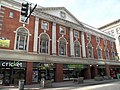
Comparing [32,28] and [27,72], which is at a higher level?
[32,28]

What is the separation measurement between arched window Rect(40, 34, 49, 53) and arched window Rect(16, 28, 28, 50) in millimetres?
2844

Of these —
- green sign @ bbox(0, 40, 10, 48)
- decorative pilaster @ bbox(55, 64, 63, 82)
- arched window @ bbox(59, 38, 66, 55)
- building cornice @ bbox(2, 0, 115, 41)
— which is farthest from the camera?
arched window @ bbox(59, 38, 66, 55)

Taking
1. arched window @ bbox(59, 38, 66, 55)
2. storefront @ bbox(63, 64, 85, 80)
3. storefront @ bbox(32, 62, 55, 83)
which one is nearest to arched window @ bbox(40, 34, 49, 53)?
storefront @ bbox(32, 62, 55, 83)

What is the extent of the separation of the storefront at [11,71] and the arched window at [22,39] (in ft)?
8.44

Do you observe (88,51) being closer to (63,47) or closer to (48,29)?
(63,47)

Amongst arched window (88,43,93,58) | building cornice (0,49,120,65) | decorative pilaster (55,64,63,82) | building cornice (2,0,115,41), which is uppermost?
building cornice (2,0,115,41)

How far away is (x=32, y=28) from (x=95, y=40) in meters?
18.4

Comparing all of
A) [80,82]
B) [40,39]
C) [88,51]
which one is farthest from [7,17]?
[88,51]

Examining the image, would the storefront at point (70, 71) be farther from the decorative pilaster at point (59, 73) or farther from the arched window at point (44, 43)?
the arched window at point (44, 43)

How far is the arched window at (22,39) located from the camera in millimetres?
19266

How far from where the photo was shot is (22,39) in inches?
781

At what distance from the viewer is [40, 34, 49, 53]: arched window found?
2175 centimetres

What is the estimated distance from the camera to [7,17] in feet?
61.8

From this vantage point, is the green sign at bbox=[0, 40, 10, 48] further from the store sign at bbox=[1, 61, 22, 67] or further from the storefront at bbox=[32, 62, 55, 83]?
the storefront at bbox=[32, 62, 55, 83]
